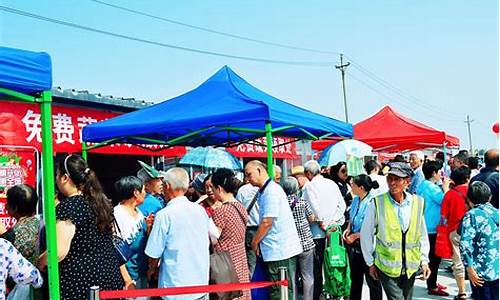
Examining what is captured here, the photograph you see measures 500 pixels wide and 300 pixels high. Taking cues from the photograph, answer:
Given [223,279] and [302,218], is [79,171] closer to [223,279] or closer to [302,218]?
[223,279]

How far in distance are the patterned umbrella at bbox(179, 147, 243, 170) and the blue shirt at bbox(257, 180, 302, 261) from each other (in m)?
2.25

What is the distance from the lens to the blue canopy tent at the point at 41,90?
2590 millimetres

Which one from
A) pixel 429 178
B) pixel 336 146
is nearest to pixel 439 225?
pixel 429 178

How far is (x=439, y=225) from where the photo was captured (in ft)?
19.9

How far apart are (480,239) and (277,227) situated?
5.53ft

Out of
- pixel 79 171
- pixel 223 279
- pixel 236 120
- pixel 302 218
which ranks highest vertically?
pixel 236 120

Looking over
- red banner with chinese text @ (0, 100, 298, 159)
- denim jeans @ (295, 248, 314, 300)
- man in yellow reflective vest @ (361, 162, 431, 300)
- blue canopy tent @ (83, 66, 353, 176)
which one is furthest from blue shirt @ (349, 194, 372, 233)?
red banner with chinese text @ (0, 100, 298, 159)

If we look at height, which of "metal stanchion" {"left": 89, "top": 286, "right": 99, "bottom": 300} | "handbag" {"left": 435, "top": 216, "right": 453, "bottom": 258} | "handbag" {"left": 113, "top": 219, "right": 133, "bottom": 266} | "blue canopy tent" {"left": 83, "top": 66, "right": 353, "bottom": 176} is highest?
"blue canopy tent" {"left": 83, "top": 66, "right": 353, "bottom": 176}

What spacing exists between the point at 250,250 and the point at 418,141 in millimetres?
6279

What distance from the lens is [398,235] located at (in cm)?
392

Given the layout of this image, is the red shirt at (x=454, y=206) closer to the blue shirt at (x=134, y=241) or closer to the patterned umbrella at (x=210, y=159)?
the patterned umbrella at (x=210, y=159)

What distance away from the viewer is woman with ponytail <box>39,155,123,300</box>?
2.82m

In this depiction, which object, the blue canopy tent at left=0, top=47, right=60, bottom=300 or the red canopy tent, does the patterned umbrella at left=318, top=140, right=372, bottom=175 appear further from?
the blue canopy tent at left=0, top=47, right=60, bottom=300

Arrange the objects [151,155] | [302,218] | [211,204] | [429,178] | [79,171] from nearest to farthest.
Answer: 1. [79,171]
2. [211,204]
3. [302,218]
4. [429,178]
5. [151,155]
